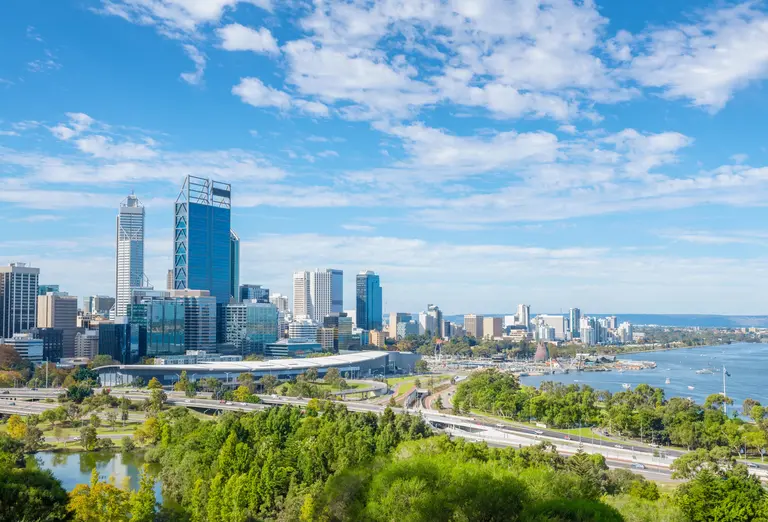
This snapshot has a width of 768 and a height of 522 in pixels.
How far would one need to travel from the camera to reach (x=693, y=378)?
191ft

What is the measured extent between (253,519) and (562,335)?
411 ft

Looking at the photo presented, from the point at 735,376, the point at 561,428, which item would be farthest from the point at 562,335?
the point at 561,428

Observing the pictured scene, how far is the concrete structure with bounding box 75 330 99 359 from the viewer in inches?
2283

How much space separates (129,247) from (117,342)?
5041 cm

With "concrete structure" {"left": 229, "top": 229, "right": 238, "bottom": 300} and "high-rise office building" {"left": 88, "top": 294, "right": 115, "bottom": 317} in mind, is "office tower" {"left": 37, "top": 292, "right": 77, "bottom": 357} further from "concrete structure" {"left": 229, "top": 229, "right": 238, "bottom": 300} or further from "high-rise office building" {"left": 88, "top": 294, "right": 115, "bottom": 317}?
"high-rise office building" {"left": 88, "top": 294, "right": 115, "bottom": 317}

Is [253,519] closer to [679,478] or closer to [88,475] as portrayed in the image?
[88,475]

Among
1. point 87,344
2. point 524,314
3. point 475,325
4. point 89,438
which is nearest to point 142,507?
point 89,438

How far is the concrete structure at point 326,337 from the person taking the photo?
245ft

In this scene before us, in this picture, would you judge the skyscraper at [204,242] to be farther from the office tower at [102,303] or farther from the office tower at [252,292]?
the office tower at [102,303]

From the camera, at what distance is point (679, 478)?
1869 cm

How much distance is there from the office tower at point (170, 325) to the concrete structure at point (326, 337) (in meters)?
16.9

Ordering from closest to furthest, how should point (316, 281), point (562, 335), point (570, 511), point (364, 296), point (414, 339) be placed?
point (570, 511) → point (414, 339) → point (364, 296) → point (316, 281) → point (562, 335)

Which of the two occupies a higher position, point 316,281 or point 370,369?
point 316,281

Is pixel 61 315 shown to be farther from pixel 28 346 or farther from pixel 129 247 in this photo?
pixel 129 247
